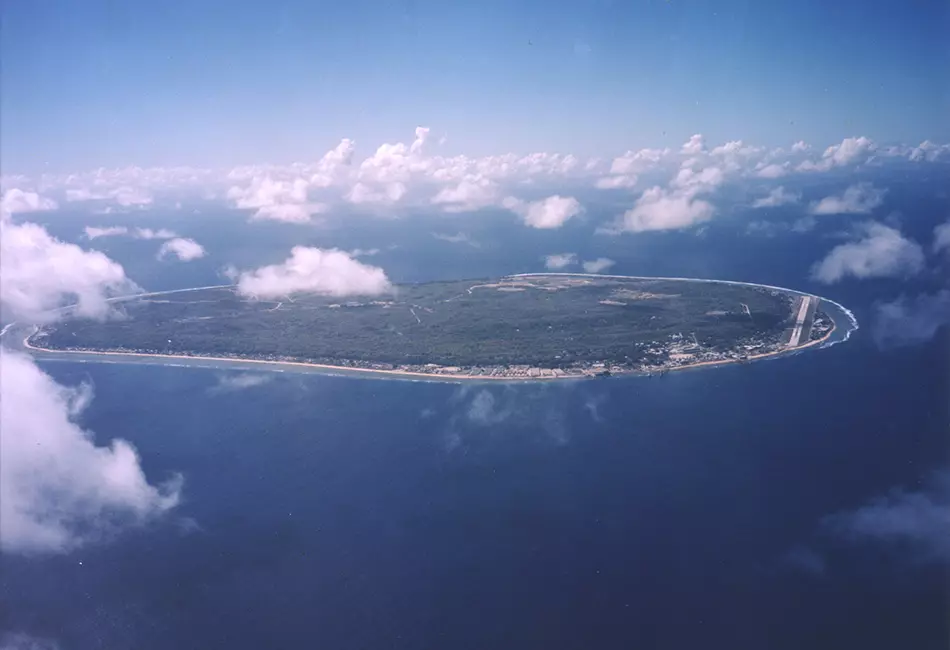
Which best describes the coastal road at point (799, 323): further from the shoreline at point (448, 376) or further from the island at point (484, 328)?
the shoreline at point (448, 376)

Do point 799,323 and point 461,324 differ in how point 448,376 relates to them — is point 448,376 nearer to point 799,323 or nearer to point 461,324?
point 461,324

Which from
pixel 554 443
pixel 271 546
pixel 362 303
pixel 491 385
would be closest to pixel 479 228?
pixel 362 303

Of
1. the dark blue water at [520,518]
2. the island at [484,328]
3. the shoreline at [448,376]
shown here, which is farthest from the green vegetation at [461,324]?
the dark blue water at [520,518]

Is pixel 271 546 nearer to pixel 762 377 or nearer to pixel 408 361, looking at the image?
pixel 408 361

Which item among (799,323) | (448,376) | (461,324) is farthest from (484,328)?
(799,323)

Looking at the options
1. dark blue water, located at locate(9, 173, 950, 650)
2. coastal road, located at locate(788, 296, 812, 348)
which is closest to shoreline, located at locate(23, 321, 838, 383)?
coastal road, located at locate(788, 296, 812, 348)
